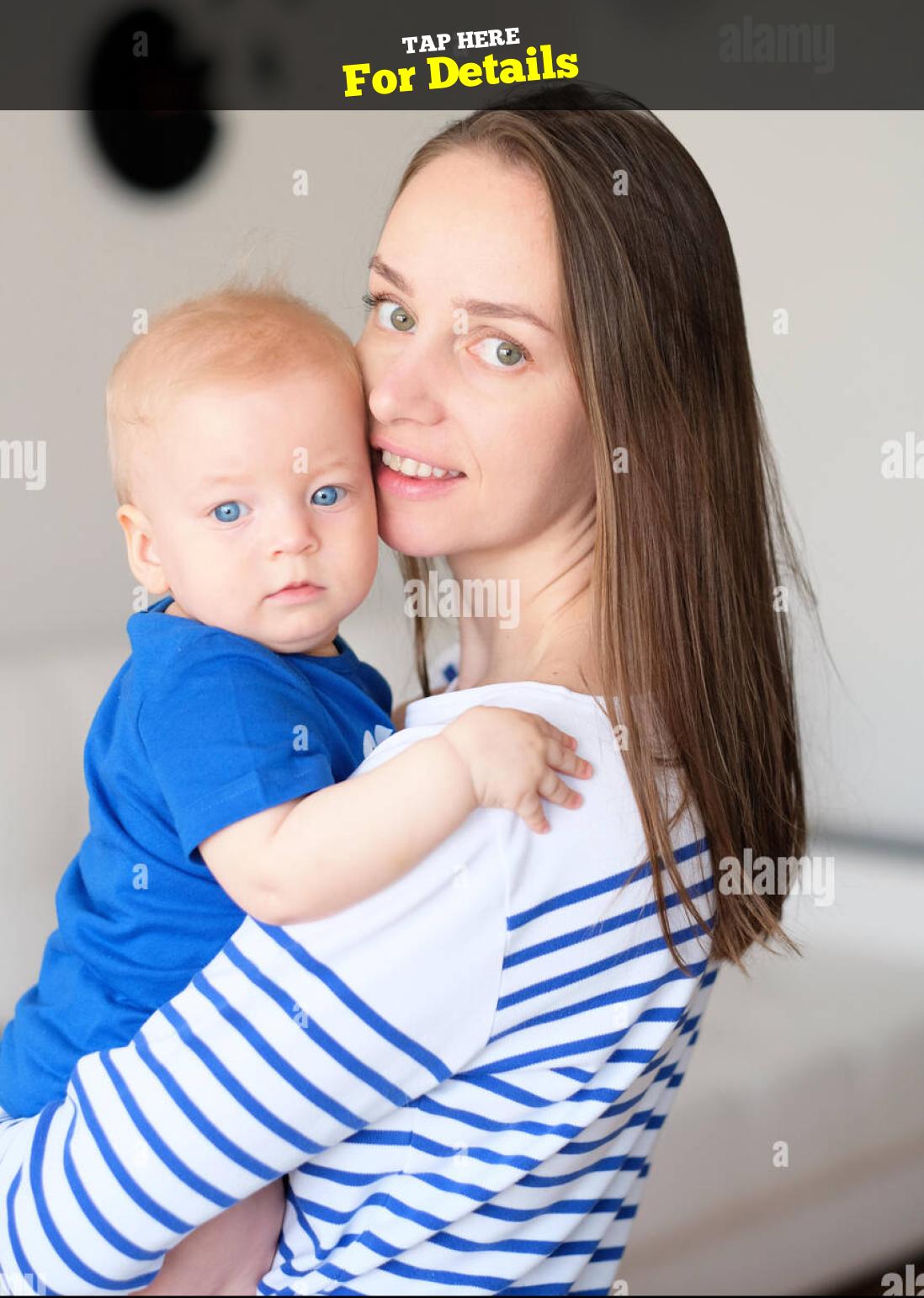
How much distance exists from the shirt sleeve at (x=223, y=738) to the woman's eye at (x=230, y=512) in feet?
0.36

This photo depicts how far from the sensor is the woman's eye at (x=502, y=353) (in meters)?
1.33

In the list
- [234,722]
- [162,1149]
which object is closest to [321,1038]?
[162,1149]

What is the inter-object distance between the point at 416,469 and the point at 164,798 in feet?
1.28

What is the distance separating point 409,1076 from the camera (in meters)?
1.13

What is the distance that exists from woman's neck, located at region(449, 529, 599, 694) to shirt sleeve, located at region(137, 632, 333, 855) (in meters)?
0.27

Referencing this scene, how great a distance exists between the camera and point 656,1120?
1467mm

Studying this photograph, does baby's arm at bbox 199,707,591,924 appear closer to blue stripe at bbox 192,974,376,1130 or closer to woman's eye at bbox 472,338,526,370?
blue stripe at bbox 192,974,376,1130

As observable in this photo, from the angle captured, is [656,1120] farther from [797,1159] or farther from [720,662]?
[797,1159]

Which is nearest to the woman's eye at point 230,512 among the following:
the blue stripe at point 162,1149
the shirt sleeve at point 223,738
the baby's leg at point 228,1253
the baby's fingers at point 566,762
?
the shirt sleeve at point 223,738

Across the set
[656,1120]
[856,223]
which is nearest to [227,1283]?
[656,1120]

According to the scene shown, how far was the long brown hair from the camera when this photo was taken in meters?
1.30

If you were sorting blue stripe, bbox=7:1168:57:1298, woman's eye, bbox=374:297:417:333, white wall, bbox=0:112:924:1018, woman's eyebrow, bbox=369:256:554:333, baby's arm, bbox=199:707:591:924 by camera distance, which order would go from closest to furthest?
baby's arm, bbox=199:707:591:924, blue stripe, bbox=7:1168:57:1298, woman's eyebrow, bbox=369:256:554:333, woman's eye, bbox=374:297:417:333, white wall, bbox=0:112:924:1018

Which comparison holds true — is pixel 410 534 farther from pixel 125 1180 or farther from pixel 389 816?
pixel 125 1180

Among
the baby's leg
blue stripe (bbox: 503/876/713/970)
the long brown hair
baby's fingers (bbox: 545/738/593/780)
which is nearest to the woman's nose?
the long brown hair
